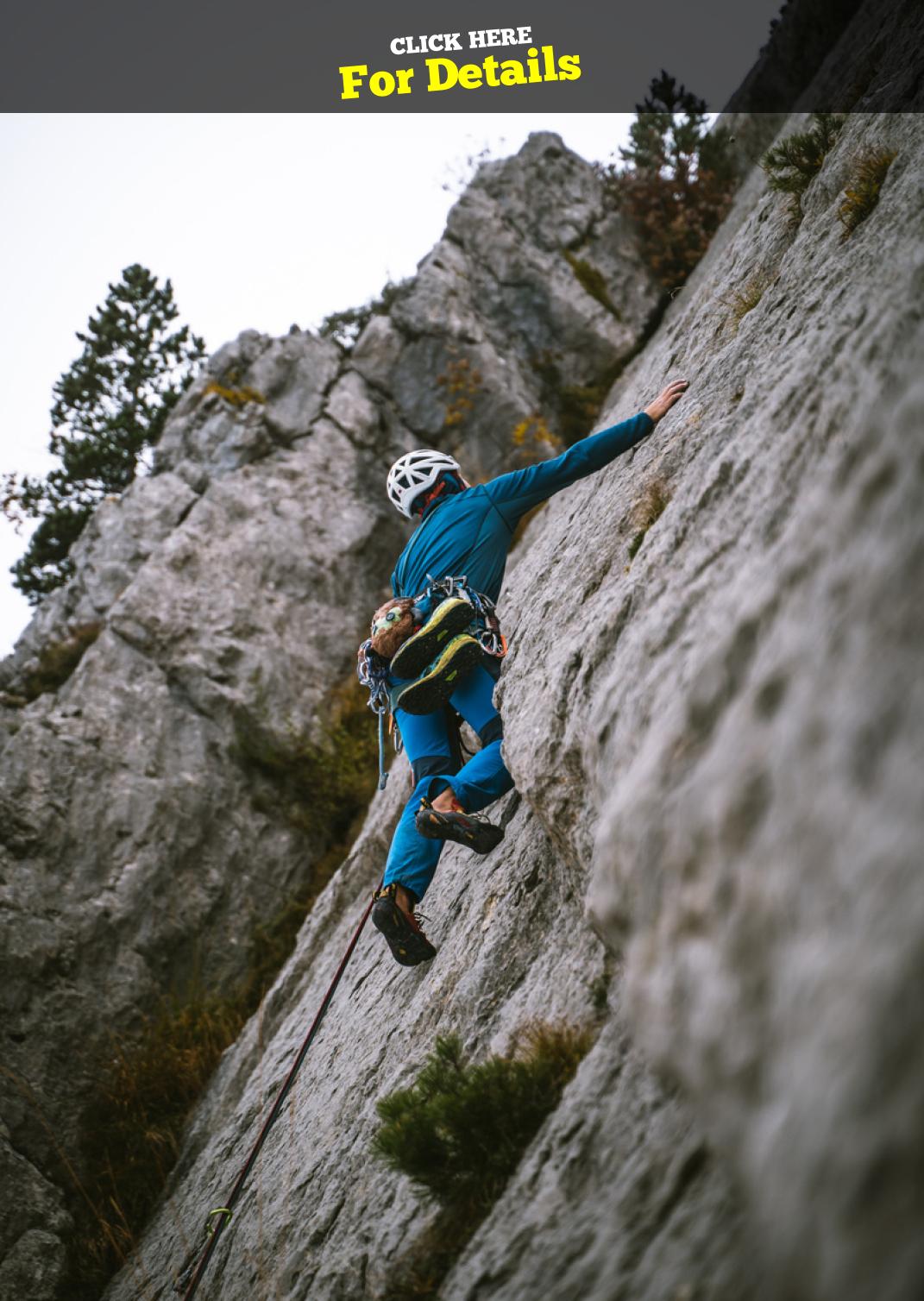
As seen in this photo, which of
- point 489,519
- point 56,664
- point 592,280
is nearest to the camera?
point 489,519

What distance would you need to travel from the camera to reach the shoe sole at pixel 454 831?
16.8 ft

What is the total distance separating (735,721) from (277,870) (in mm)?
9404

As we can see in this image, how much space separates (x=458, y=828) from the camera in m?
5.13

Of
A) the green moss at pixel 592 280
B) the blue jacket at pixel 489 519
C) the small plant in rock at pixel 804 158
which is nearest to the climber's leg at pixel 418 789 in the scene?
the blue jacket at pixel 489 519

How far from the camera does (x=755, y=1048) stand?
1724 millimetres

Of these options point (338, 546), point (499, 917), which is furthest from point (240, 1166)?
point (338, 546)

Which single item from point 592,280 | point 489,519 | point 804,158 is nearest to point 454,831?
point 489,519

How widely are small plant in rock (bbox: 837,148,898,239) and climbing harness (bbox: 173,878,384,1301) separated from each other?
4.99 meters

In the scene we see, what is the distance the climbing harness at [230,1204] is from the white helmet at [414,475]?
129 inches

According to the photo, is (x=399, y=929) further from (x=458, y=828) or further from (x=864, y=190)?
(x=864, y=190)

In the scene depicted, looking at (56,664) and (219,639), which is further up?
(219,639)

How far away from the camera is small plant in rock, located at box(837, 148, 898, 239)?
4785 millimetres

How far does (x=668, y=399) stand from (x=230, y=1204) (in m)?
6.56

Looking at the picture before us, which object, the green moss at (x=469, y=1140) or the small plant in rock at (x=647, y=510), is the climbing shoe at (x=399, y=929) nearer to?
the green moss at (x=469, y=1140)
